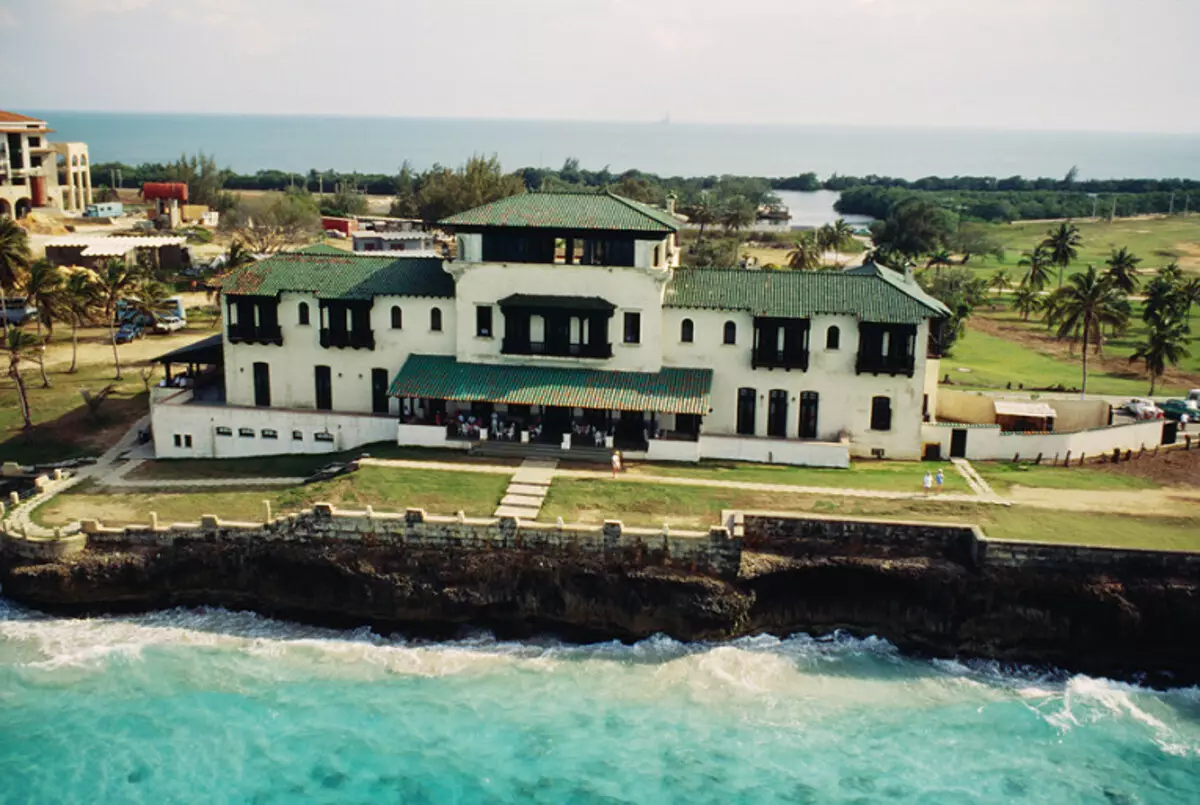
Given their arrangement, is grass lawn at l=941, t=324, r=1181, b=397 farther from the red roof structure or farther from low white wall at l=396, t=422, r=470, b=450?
the red roof structure

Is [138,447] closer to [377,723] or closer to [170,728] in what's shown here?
[170,728]

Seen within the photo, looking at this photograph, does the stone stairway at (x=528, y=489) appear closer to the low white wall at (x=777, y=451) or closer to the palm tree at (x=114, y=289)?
the low white wall at (x=777, y=451)

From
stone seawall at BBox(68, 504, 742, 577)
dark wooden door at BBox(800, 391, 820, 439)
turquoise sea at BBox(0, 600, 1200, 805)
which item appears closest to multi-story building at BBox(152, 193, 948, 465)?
dark wooden door at BBox(800, 391, 820, 439)

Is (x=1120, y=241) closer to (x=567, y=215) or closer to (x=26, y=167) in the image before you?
(x=567, y=215)

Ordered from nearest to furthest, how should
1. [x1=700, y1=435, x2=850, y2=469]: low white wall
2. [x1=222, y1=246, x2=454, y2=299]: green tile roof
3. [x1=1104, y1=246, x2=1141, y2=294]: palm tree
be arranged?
[x1=700, y1=435, x2=850, y2=469]: low white wall
[x1=222, y1=246, x2=454, y2=299]: green tile roof
[x1=1104, y1=246, x2=1141, y2=294]: palm tree

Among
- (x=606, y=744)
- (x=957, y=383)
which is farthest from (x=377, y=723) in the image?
(x=957, y=383)

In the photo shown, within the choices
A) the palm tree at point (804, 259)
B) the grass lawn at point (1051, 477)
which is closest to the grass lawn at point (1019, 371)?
the grass lawn at point (1051, 477)
